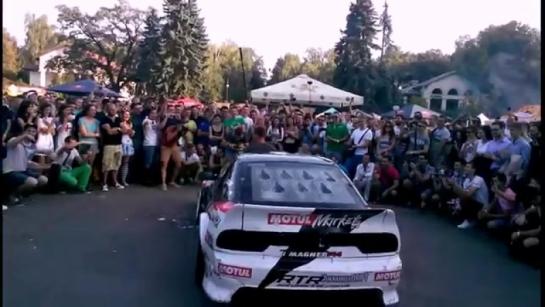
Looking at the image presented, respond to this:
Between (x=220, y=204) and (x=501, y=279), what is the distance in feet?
12.5

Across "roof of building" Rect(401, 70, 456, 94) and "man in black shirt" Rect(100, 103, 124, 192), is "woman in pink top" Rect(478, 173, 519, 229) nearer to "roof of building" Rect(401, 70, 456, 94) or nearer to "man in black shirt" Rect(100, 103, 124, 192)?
"man in black shirt" Rect(100, 103, 124, 192)

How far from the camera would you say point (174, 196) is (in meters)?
12.7

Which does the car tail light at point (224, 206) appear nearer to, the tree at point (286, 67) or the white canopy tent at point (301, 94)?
the white canopy tent at point (301, 94)

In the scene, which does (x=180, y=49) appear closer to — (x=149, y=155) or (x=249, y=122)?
(x=249, y=122)

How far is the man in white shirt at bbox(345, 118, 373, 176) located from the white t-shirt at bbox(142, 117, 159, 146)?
452 cm

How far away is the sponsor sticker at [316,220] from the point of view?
5.17 m

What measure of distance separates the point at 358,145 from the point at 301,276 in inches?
366

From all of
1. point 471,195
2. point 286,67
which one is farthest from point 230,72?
point 471,195

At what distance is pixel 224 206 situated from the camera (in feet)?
17.7

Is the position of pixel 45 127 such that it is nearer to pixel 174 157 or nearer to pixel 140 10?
pixel 174 157

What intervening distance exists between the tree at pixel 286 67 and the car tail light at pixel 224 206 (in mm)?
78338

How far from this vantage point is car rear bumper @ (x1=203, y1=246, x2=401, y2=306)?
16.6ft

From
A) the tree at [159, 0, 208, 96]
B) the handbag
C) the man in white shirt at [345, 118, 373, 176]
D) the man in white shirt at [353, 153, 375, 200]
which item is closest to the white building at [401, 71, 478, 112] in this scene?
the tree at [159, 0, 208, 96]

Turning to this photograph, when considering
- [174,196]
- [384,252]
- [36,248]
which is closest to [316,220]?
[384,252]
